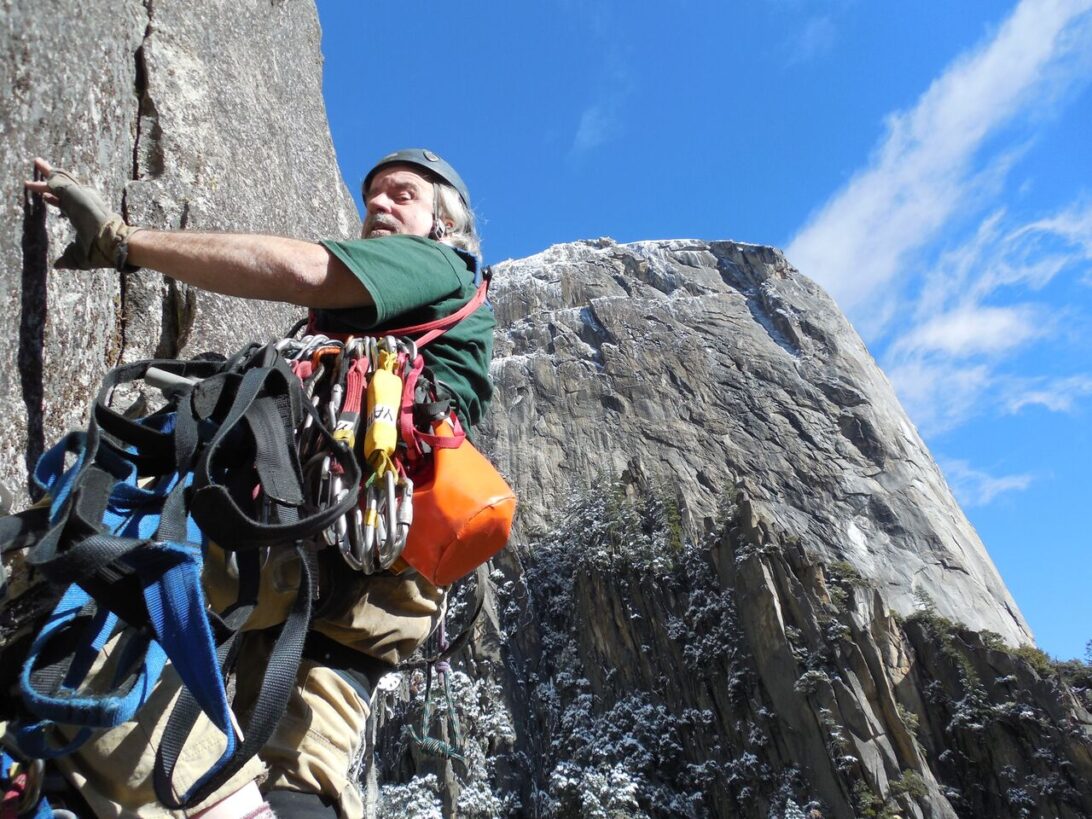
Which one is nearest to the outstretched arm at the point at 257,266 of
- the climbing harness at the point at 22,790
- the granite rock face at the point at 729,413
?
the climbing harness at the point at 22,790

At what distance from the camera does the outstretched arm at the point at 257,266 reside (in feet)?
6.32

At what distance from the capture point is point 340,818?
6.29ft

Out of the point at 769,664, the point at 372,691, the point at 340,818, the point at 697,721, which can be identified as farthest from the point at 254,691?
the point at 697,721

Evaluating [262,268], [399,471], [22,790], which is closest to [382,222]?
[262,268]

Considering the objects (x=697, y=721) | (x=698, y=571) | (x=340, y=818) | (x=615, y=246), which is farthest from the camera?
(x=615, y=246)

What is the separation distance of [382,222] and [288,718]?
1437 mm

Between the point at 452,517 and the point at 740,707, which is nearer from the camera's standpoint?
the point at 452,517

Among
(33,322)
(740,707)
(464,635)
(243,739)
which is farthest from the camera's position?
(740,707)

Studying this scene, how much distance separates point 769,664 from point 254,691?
33591 mm

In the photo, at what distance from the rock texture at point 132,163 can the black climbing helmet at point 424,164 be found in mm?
980

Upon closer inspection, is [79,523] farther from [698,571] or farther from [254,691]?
[698,571]

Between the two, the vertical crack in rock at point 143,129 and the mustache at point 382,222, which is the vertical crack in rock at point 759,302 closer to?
the vertical crack in rock at point 143,129

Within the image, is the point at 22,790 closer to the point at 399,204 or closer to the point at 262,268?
the point at 262,268

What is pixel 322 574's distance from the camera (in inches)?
79.7
